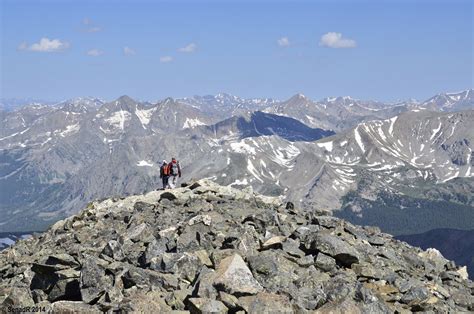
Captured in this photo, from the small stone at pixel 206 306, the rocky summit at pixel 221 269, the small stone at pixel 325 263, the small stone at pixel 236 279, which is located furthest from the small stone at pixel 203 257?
the small stone at pixel 325 263

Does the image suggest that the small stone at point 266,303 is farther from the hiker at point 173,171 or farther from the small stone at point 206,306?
the hiker at point 173,171

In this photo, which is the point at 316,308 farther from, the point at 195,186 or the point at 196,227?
the point at 195,186

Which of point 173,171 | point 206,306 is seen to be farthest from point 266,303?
point 173,171

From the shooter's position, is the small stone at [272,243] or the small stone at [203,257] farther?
the small stone at [272,243]

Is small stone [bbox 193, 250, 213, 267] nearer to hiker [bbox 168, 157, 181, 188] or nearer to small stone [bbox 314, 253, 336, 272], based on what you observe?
small stone [bbox 314, 253, 336, 272]

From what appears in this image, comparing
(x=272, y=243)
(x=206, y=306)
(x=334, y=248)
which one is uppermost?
(x=206, y=306)

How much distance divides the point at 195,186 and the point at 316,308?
29381mm

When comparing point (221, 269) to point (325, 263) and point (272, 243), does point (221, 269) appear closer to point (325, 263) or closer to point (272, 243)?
point (272, 243)

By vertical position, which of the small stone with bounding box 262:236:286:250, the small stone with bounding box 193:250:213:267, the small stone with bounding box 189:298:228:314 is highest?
the small stone with bounding box 189:298:228:314

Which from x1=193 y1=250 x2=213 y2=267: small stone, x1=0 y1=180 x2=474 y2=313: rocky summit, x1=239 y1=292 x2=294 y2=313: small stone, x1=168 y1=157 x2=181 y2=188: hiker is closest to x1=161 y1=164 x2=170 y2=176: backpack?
x1=168 y1=157 x2=181 y2=188: hiker

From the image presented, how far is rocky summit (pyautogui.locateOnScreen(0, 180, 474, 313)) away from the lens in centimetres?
2466

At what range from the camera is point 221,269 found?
26.6m

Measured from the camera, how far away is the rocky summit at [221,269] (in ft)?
80.9

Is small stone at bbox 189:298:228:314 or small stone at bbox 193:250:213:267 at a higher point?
small stone at bbox 189:298:228:314
